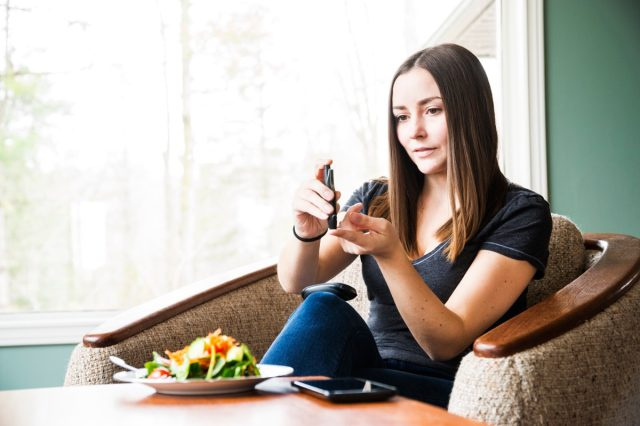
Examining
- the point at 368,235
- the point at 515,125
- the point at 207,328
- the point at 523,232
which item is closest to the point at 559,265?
the point at 523,232

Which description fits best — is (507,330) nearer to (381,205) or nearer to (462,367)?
(462,367)

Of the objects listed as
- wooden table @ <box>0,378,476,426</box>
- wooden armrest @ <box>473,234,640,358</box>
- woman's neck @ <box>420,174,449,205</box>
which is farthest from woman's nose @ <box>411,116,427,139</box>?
wooden table @ <box>0,378,476,426</box>

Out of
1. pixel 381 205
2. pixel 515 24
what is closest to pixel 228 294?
pixel 381 205

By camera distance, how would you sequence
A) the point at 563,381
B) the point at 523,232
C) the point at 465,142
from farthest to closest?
the point at 465,142, the point at 523,232, the point at 563,381

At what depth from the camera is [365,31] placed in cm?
332

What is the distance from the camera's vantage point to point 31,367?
296 centimetres

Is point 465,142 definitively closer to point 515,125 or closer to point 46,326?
point 515,125

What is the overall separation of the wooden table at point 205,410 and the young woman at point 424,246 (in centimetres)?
34

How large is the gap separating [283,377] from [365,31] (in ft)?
7.43

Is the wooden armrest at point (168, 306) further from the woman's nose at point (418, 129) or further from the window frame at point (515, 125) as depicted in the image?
the window frame at point (515, 125)

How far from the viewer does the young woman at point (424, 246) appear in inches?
58.9

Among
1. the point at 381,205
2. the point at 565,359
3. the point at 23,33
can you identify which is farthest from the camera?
the point at 23,33

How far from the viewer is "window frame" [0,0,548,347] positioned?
2941 millimetres

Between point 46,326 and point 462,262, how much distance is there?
183cm
